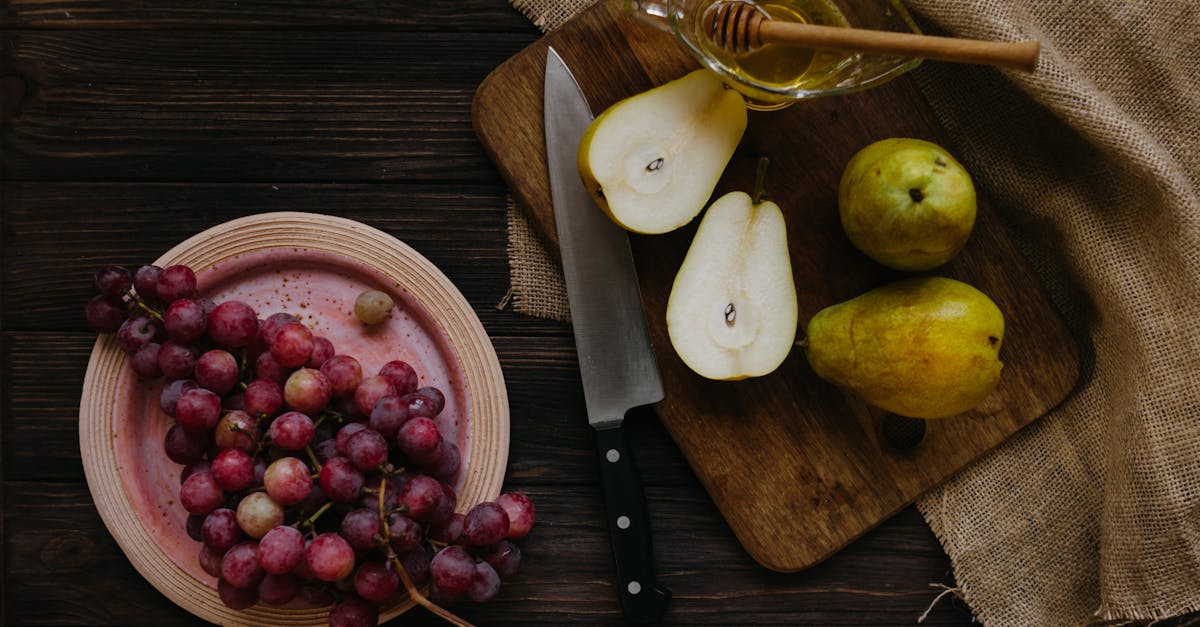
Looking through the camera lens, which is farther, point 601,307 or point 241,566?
point 601,307

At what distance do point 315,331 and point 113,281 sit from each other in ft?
0.65

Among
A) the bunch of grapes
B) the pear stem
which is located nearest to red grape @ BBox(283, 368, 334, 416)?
the bunch of grapes

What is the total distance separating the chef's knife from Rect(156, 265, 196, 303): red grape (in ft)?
1.22

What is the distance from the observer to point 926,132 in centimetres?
91

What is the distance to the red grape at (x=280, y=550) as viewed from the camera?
0.76 m

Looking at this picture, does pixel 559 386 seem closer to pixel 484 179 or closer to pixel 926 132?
pixel 484 179

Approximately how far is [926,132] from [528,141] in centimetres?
43

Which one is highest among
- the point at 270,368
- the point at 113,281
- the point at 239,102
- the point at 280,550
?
the point at 239,102

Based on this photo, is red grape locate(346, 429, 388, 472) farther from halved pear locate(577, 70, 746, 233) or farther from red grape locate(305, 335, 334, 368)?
halved pear locate(577, 70, 746, 233)

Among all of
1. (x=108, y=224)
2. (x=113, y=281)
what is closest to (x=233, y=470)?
(x=113, y=281)

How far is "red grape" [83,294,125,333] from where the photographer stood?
866mm

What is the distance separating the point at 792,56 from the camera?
0.87m

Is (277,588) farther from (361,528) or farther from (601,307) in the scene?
(601,307)

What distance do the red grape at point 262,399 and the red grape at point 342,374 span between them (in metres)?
0.05
